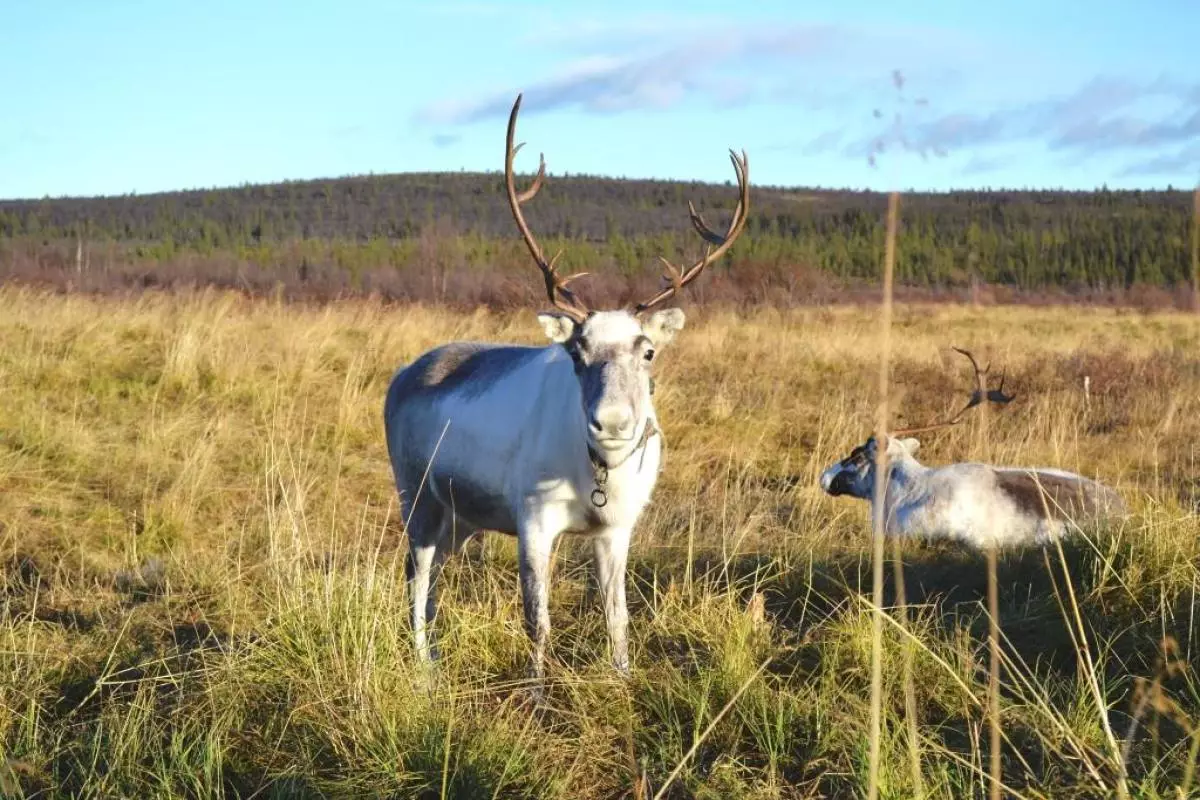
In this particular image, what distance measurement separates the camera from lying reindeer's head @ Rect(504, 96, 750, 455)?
4051 millimetres

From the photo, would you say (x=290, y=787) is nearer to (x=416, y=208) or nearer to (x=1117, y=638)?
(x=1117, y=638)

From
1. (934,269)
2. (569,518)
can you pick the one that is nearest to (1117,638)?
(569,518)

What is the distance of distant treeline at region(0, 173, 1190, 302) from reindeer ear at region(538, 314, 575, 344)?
15899mm

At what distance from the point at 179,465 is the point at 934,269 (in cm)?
4334

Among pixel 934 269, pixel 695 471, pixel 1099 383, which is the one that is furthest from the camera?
pixel 934 269

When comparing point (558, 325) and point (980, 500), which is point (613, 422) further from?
point (980, 500)

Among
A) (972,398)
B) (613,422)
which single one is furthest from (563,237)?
(613,422)

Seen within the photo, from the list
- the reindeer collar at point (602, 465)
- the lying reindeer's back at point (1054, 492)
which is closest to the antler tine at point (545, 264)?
the reindeer collar at point (602, 465)

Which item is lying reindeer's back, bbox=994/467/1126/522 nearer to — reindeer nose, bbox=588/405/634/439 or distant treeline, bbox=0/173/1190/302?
reindeer nose, bbox=588/405/634/439

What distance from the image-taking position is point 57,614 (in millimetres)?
5152

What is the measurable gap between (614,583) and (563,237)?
1652 inches

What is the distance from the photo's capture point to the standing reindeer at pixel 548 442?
4305 mm

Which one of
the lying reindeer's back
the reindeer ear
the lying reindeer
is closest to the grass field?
the lying reindeer

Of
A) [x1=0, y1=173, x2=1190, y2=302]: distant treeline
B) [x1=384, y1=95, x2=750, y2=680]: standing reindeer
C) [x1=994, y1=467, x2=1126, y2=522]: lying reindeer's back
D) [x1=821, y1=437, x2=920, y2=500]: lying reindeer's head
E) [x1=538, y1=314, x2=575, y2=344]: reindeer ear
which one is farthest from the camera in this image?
[x1=0, y1=173, x2=1190, y2=302]: distant treeline
